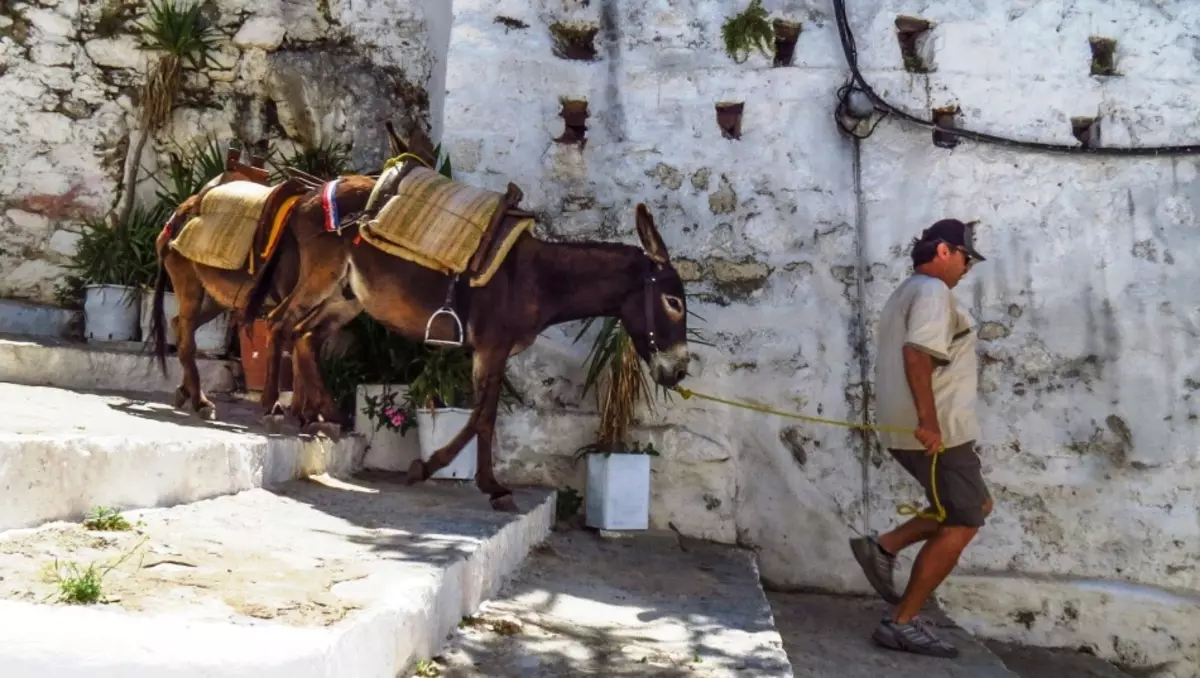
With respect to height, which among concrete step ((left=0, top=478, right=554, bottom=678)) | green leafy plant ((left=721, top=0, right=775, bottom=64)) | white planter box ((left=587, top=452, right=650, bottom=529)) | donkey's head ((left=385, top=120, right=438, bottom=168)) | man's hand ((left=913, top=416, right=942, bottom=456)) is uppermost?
green leafy plant ((left=721, top=0, right=775, bottom=64))

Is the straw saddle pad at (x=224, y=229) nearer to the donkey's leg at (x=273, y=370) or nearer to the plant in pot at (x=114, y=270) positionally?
the donkey's leg at (x=273, y=370)

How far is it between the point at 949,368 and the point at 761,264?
5.36 feet

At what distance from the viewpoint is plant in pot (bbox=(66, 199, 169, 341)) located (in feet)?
19.1

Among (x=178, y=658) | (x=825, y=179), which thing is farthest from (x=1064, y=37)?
(x=178, y=658)

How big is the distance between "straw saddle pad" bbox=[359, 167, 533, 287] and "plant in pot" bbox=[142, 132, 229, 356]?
214 centimetres

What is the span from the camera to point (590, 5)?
5.46 m

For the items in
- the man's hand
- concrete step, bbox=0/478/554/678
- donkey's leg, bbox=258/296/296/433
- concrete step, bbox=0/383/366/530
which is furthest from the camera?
donkey's leg, bbox=258/296/296/433

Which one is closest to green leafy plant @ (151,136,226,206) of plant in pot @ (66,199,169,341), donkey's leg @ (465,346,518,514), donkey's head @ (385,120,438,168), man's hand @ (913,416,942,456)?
plant in pot @ (66,199,169,341)

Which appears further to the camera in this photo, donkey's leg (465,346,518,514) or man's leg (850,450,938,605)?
donkey's leg (465,346,518,514)

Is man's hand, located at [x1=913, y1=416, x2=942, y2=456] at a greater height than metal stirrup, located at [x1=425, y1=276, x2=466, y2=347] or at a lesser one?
lesser

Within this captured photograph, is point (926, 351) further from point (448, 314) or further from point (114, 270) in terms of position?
point (114, 270)

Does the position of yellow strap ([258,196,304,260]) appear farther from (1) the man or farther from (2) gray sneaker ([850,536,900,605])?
(2) gray sneaker ([850,536,900,605])

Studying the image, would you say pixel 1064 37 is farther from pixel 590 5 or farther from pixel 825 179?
pixel 590 5

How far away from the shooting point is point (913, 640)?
11.9 feet
